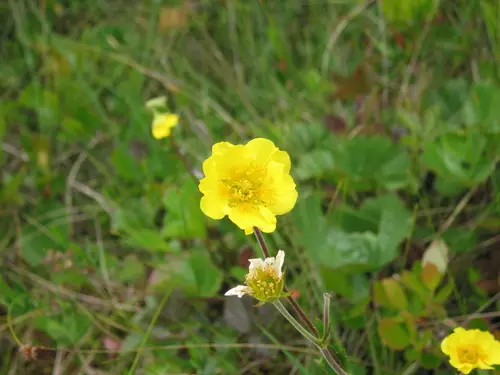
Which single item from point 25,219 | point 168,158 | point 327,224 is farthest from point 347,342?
point 25,219

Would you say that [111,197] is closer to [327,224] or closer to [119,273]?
[119,273]

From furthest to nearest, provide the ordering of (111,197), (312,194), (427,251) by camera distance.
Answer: (111,197)
(312,194)
(427,251)

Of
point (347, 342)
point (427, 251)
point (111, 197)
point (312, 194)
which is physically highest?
point (111, 197)

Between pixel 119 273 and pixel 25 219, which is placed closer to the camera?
pixel 119 273

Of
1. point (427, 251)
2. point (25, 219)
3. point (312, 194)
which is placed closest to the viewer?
point (427, 251)

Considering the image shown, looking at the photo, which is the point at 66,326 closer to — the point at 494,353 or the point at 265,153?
the point at 265,153

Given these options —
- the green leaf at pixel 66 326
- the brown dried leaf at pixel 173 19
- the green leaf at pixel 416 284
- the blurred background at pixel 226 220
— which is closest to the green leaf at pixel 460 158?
the blurred background at pixel 226 220

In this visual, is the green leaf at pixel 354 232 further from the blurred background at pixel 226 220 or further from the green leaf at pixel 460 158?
the green leaf at pixel 460 158

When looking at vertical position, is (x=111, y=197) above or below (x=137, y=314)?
above

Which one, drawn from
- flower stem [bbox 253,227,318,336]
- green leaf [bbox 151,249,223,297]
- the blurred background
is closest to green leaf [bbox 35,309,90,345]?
the blurred background

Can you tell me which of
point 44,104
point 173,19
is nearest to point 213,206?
point 44,104
